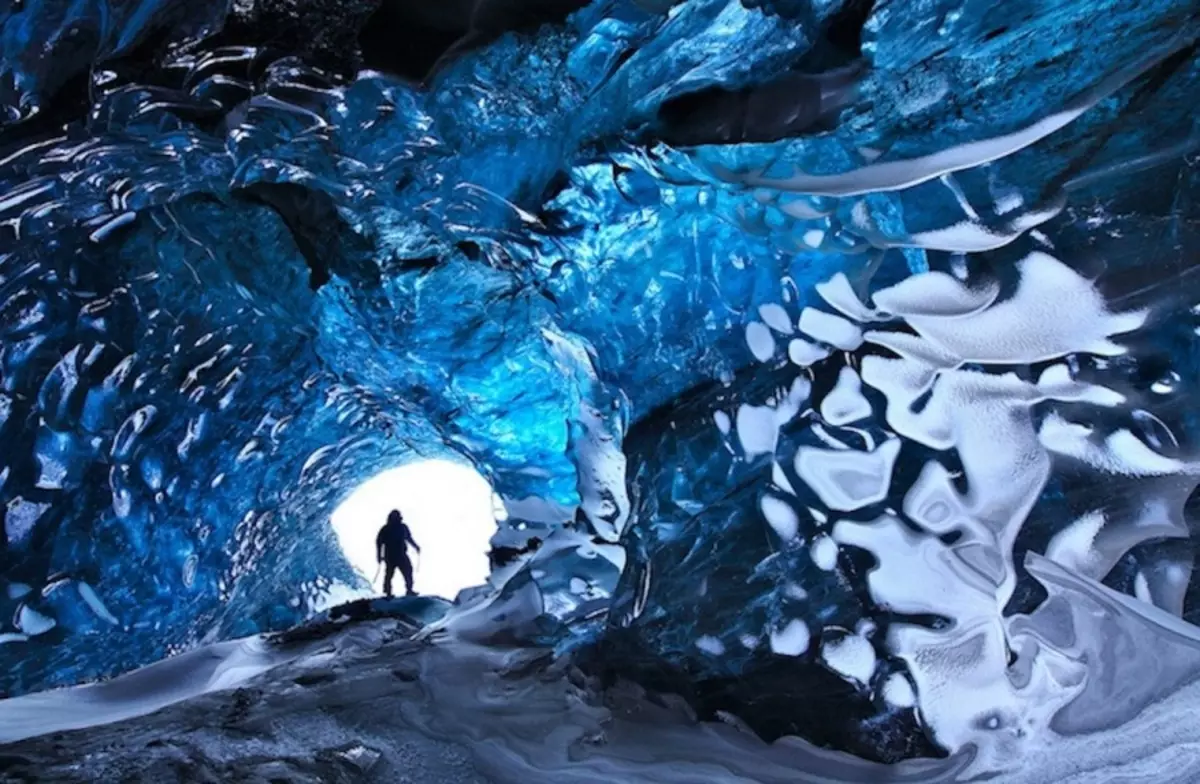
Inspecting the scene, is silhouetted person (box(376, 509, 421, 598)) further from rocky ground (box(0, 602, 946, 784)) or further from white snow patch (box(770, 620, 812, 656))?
white snow patch (box(770, 620, 812, 656))

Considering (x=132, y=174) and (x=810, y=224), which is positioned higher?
(x=132, y=174)

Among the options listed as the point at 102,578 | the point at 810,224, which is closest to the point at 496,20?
the point at 810,224

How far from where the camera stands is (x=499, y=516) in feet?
11.3

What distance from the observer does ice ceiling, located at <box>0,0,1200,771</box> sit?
122 cm

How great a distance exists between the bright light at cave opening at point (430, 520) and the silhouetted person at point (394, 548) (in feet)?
0.17

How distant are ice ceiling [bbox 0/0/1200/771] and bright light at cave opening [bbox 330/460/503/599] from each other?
235 cm

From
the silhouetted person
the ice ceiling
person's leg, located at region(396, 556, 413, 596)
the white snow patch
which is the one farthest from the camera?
person's leg, located at region(396, 556, 413, 596)

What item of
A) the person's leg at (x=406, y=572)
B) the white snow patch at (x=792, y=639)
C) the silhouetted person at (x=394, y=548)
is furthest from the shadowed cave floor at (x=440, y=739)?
the person's leg at (x=406, y=572)

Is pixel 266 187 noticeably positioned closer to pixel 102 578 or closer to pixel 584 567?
pixel 102 578

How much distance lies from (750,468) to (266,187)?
1474mm

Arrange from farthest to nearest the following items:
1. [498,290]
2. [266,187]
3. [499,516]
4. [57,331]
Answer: [499,516], [498,290], [266,187], [57,331]

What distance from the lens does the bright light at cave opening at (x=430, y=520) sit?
5.07 meters

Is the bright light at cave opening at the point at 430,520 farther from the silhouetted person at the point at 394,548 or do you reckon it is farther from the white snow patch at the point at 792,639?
the white snow patch at the point at 792,639

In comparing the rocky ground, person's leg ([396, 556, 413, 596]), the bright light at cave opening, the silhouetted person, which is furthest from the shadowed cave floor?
person's leg ([396, 556, 413, 596])
